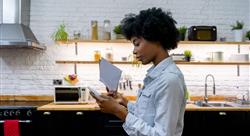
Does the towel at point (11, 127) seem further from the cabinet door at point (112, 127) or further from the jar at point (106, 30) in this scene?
the jar at point (106, 30)

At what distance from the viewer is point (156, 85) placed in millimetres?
1141

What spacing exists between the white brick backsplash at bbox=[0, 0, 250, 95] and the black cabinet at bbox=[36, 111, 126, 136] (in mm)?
806

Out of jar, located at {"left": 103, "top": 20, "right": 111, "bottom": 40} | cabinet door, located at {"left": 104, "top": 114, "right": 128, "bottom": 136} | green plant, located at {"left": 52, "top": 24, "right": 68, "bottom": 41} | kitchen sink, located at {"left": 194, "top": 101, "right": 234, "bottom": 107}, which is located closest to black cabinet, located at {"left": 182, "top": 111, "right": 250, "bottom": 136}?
kitchen sink, located at {"left": 194, "top": 101, "right": 234, "bottom": 107}

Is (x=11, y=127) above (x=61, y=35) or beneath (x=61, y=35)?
beneath

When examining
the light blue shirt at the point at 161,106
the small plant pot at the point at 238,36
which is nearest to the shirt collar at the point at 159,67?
the light blue shirt at the point at 161,106

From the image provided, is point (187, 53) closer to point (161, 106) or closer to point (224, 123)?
point (224, 123)

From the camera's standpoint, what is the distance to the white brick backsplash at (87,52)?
4012 millimetres

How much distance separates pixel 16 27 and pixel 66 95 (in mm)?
1048

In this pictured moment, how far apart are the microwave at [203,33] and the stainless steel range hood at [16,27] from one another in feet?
6.57

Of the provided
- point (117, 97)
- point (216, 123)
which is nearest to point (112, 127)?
point (216, 123)

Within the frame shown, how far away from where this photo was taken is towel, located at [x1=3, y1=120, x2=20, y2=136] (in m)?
3.21

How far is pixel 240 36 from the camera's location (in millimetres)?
3883

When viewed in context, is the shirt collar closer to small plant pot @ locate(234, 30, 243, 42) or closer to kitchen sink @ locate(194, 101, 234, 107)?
kitchen sink @ locate(194, 101, 234, 107)

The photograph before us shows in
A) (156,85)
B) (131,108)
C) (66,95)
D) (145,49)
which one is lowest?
(66,95)
